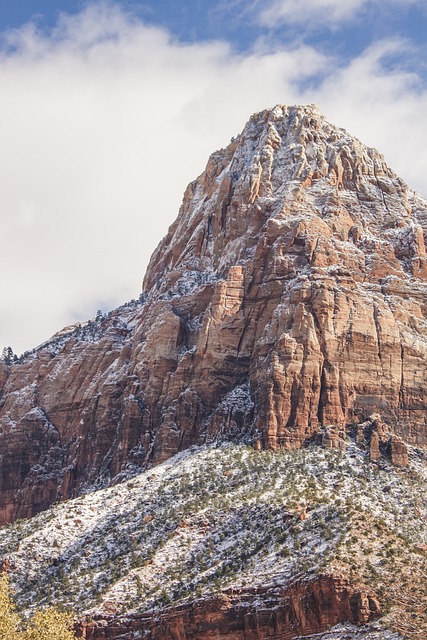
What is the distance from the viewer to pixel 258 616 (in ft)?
438

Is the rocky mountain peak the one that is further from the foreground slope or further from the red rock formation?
the red rock formation

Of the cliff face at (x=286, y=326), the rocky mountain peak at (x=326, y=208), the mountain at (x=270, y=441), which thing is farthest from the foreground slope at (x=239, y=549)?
the rocky mountain peak at (x=326, y=208)

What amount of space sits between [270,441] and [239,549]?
22.8 meters

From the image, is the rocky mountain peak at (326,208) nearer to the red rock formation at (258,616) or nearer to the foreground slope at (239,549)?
the foreground slope at (239,549)

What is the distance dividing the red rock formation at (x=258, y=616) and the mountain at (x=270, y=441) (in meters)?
0.19

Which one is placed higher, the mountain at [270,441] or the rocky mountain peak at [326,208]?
the rocky mountain peak at [326,208]

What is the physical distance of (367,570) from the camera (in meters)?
131

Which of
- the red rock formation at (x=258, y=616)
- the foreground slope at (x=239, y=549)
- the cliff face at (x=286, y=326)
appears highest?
the cliff face at (x=286, y=326)

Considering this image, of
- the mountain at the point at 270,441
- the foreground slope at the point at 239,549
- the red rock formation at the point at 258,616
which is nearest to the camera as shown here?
the red rock formation at the point at 258,616

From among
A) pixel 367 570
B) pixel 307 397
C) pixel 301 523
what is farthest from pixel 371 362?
pixel 367 570

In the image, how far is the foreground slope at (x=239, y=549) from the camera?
130375 mm

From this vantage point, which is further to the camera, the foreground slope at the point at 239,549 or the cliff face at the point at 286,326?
the cliff face at the point at 286,326

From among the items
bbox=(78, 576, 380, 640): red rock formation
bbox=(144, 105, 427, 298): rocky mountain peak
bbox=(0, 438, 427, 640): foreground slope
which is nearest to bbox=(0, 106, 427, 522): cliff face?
bbox=(144, 105, 427, 298): rocky mountain peak

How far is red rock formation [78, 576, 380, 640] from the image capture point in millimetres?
128500
